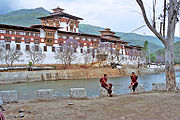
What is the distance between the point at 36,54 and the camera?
45.6 metres

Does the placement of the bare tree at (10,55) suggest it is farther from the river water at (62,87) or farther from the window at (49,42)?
the river water at (62,87)

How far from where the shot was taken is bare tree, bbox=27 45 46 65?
148 feet

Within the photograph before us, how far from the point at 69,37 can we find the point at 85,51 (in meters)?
6.26

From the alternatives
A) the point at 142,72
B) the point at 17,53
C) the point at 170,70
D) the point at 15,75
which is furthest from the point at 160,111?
the point at 142,72

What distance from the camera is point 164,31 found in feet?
39.0

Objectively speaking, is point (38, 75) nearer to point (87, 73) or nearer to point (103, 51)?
point (87, 73)

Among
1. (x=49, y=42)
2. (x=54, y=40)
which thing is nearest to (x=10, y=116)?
(x=49, y=42)

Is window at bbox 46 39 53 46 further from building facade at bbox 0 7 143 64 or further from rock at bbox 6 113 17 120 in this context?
rock at bbox 6 113 17 120

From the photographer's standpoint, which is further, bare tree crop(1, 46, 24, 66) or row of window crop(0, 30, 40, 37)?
row of window crop(0, 30, 40, 37)

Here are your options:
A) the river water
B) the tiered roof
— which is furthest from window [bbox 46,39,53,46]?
the river water

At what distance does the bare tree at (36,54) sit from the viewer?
45094 millimetres

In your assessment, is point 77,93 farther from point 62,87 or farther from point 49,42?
point 49,42

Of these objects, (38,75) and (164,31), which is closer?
(164,31)

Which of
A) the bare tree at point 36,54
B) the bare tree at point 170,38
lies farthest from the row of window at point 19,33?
the bare tree at point 170,38
